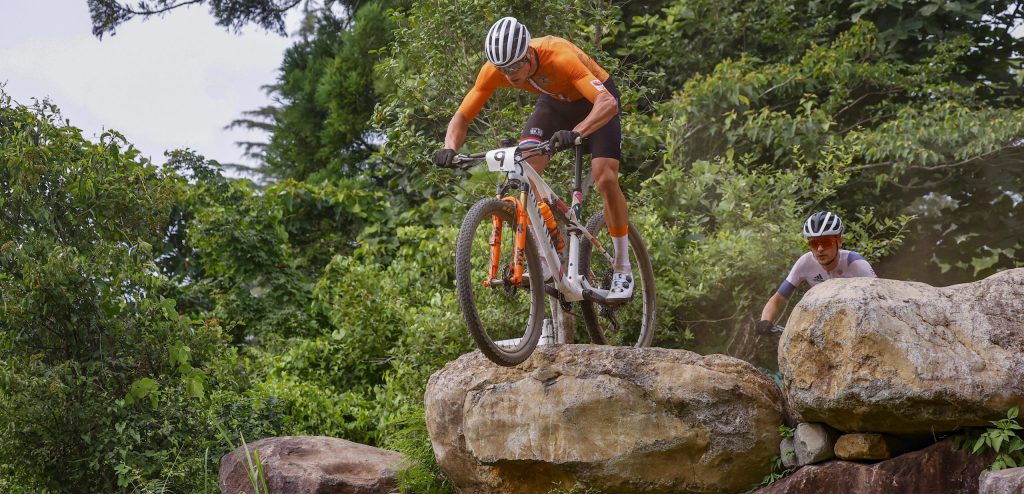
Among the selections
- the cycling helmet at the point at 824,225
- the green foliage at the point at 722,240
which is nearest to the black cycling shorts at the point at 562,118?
the cycling helmet at the point at 824,225

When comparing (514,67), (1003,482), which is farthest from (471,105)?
(1003,482)

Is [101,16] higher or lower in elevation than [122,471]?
higher

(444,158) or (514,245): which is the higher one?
(444,158)

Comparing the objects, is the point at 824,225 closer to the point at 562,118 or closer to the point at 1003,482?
the point at 562,118

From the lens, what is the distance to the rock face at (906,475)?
4965 mm

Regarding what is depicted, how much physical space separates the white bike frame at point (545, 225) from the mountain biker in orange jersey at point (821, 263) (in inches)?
40.0

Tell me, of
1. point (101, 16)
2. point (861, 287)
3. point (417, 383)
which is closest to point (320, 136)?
point (101, 16)

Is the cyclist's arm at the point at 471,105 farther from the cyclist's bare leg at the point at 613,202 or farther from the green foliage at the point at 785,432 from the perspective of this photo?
the green foliage at the point at 785,432

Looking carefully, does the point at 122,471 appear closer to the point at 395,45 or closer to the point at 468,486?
the point at 468,486

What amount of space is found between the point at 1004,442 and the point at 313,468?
13.4 ft

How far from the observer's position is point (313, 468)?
6.94 metres

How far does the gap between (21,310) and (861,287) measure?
16.3 ft

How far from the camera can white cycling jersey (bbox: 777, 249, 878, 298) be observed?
252 inches

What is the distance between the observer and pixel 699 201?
9891mm
